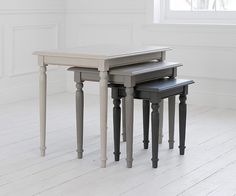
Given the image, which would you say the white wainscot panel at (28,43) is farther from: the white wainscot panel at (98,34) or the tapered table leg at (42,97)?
the tapered table leg at (42,97)

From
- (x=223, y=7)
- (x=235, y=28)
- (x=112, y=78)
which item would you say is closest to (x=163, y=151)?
(x=112, y=78)

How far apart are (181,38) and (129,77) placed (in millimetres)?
2344

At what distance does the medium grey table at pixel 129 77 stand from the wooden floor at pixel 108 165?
0.62 ft

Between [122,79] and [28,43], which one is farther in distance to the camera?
[28,43]

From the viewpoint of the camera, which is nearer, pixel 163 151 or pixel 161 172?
pixel 161 172

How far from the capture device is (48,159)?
3500 mm

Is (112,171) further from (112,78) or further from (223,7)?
(223,7)

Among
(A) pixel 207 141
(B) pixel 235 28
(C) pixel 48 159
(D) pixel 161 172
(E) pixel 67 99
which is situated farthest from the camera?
(E) pixel 67 99

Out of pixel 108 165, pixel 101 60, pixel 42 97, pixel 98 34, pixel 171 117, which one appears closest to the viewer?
pixel 101 60

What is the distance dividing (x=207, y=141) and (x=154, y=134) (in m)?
0.84

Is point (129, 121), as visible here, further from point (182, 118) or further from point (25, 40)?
point (25, 40)

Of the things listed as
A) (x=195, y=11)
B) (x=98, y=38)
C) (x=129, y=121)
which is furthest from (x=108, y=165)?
(x=98, y=38)

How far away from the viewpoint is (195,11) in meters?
5.48

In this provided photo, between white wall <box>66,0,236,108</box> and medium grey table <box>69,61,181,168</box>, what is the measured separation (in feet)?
5.62
